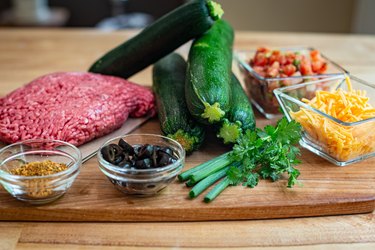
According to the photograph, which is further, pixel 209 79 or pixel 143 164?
pixel 209 79

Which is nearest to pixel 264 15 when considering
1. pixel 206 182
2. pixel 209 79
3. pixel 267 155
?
pixel 209 79

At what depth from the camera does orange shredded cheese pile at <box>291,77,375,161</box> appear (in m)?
1.55

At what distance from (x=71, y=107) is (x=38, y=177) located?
456 millimetres

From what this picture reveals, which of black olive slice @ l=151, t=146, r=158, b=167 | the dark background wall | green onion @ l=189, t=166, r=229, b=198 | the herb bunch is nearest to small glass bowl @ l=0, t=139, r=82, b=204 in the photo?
black olive slice @ l=151, t=146, r=158, b=167

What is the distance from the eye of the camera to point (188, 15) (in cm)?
205

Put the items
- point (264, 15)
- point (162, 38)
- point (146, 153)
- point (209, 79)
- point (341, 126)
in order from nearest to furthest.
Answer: point (146, 153) < point (341, 126) < point (209, 79) < point (162, 38) < point (264, 15)

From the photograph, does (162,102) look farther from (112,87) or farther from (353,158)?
(353,158)

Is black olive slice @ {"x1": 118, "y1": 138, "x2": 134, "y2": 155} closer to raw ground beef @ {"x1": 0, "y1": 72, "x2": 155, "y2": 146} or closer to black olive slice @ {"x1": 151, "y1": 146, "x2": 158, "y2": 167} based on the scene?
black olive slice @ {"x1": 151, "y1": 146, "x2": 158, "y2": 167}

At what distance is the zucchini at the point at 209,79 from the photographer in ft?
5.29

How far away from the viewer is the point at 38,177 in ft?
4.29

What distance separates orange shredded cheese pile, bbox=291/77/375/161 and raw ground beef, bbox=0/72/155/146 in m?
0.63

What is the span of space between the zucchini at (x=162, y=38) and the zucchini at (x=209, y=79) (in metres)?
0.07

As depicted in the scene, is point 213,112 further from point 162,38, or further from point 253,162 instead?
point 162,38

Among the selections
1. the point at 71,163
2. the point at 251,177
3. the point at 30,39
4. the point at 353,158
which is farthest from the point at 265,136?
the point at 30,39
